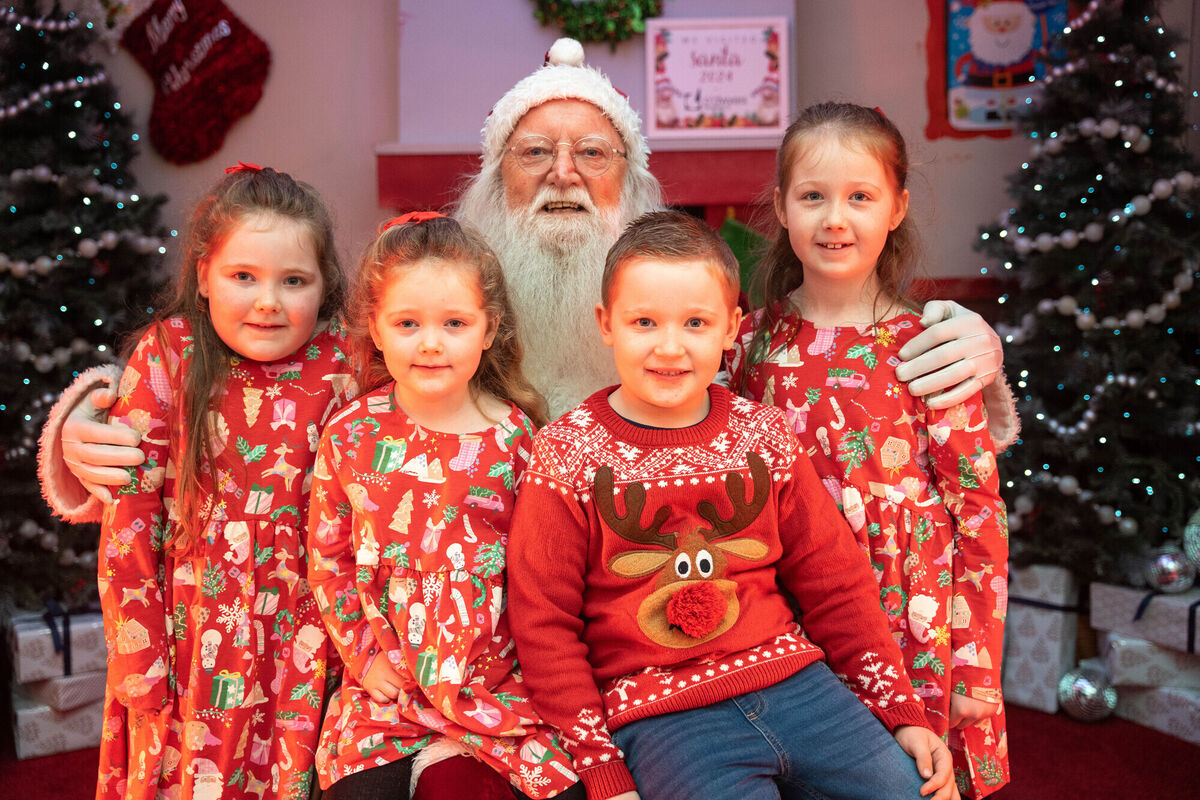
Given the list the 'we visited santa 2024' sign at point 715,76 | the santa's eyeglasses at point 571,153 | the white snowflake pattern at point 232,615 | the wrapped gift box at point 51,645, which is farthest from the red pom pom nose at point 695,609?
the 'we visited santa 2024' sign at point 715,76

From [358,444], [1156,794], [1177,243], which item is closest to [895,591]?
[358,444]

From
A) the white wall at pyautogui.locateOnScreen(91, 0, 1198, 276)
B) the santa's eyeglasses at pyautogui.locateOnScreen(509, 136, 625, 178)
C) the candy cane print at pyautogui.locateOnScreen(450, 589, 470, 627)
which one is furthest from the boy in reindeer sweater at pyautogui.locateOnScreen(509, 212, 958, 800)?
the white wall at pyautogui.locateOnScreen(91, 0, 1198, 276)

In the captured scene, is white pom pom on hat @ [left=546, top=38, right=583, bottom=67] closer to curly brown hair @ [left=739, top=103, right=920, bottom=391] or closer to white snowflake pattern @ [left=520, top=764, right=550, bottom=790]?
curly brown hair @ [left=739, top=103, right=920, bottom=391]

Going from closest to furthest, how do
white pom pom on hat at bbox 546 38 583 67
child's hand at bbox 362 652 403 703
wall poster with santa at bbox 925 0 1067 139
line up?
1. child's hand at bbox 362 652 403 703
2. white pom pom on hat at bbox 546 38 583 67
3. wall poster with santa at bbox 925 0 1067 139

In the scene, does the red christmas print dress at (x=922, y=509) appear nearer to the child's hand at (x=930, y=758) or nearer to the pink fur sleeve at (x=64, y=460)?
the child's hand at (x=930, y=758)

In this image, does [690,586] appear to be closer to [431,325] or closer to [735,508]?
[735,508]

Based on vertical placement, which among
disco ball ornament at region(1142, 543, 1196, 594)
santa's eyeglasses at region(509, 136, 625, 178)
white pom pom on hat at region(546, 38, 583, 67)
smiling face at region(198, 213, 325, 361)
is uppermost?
white pom pom on hat at region(546, 38, 583, 67)

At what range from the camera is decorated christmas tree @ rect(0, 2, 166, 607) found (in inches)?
131

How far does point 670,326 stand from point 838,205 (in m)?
0.48

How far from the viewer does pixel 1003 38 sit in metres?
4.39

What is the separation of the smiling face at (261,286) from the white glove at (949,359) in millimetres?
1211

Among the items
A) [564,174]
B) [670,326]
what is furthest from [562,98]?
[670,326]

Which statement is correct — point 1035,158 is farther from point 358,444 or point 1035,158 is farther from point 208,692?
point 208,692

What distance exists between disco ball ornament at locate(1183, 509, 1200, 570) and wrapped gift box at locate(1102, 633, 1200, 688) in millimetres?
348
